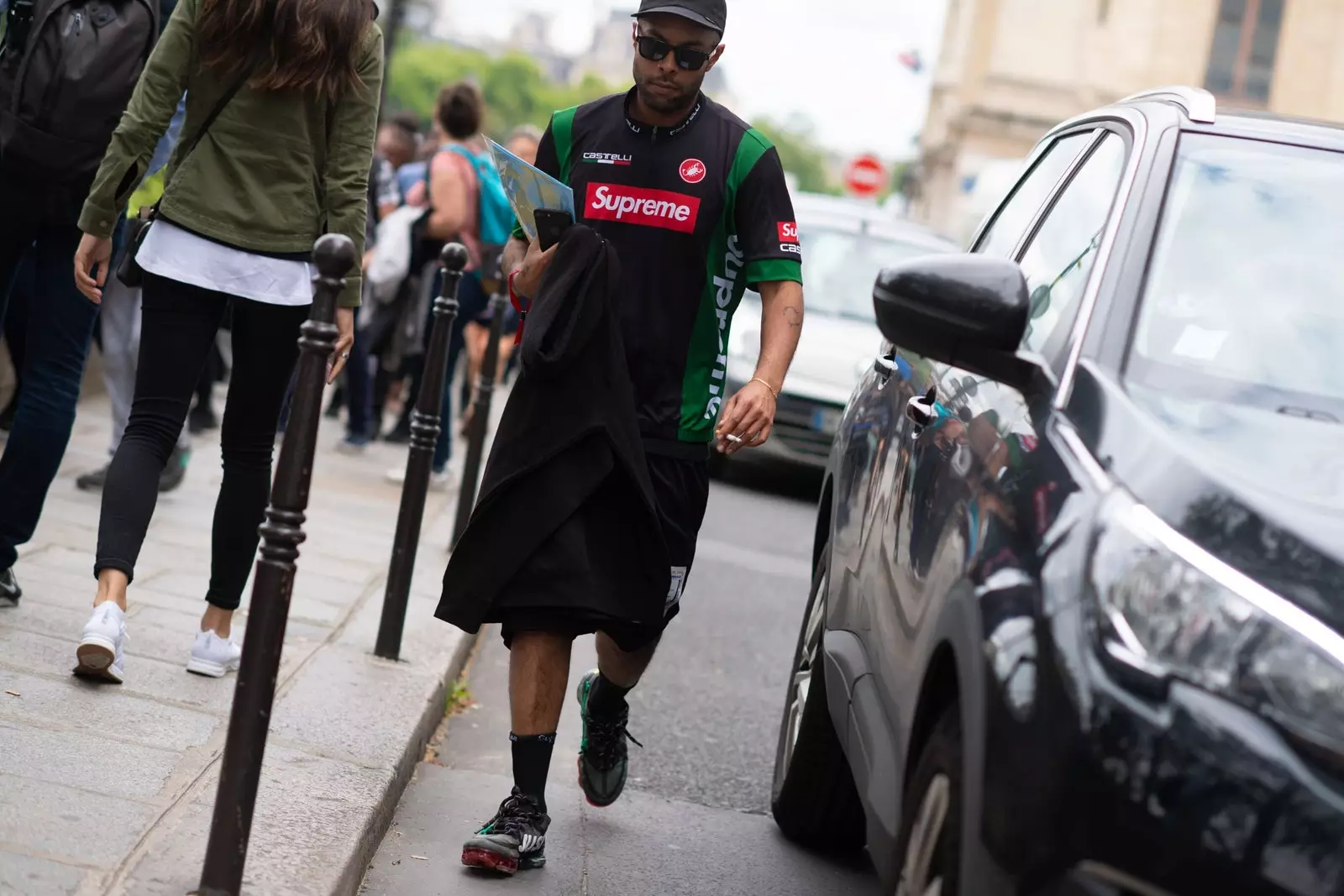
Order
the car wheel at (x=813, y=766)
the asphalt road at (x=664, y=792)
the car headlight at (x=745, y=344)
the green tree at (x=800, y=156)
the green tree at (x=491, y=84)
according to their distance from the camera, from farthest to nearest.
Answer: the green tree at (x=800, y=156), the green tree at (x=491, y=84), the car headlight at (x=745, y=344), the car wheel at (x=813, y=766), the asphalt road at (x=664, y=792)

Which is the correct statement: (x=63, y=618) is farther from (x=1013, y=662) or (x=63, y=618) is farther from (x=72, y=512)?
(x=1013, y=662)

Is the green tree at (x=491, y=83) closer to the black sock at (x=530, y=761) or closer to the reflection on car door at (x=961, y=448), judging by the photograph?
the black sock at (x=530, y=761)

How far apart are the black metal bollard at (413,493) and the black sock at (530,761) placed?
1.46 meters

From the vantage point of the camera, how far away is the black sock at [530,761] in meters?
4.11

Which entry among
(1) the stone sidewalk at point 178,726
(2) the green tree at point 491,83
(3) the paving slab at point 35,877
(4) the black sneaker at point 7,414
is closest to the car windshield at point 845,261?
(4) the black sneaker at point 7,414

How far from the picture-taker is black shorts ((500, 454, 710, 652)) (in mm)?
4031

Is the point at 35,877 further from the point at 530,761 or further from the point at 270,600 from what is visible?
the point at 530,761

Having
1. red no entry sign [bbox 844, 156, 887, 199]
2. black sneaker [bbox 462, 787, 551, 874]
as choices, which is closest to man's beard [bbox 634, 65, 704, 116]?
black sneaker [bbox 462, 787, 551, 874]

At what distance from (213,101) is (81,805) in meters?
1.89

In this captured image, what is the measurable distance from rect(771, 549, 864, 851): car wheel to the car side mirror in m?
1.29

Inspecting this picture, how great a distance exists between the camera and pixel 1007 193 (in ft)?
15.6

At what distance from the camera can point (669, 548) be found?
163 inches

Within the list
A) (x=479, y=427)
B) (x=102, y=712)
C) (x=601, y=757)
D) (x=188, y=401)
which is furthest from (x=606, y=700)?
(x=479, y=427)

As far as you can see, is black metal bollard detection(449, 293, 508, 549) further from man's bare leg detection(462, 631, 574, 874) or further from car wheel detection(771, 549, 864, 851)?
man's bare leg detection(462, 631, 574, 874)
